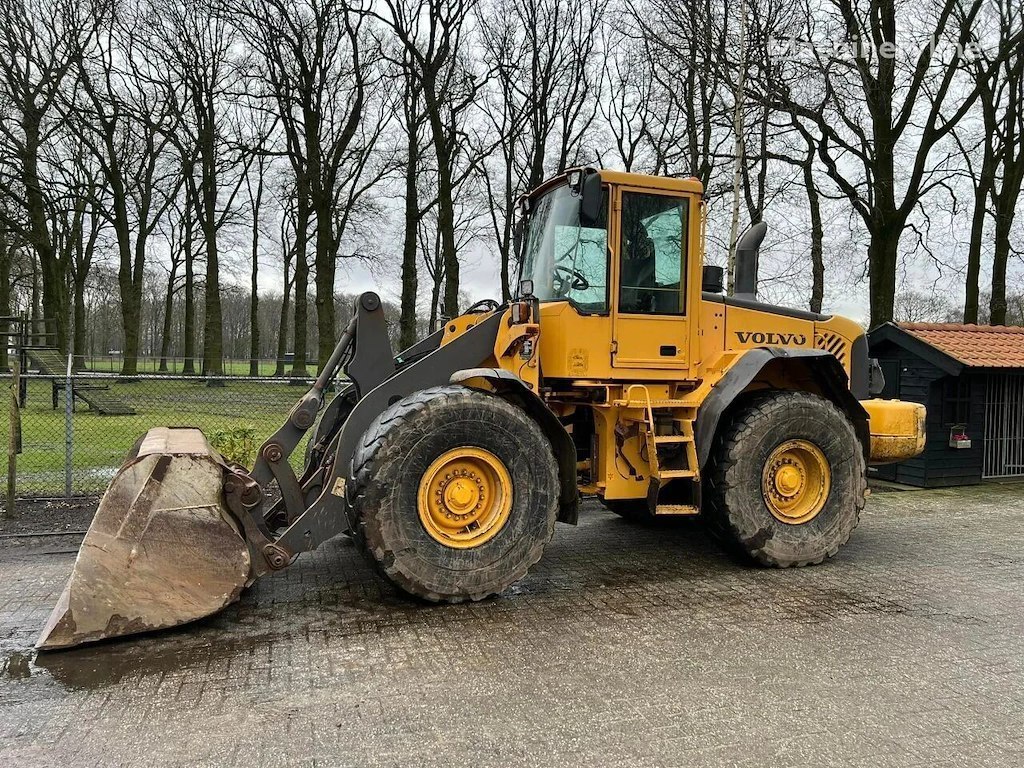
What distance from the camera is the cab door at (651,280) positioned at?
5.60m

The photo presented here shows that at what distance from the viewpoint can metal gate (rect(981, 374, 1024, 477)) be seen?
1080cm

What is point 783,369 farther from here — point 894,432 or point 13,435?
point 13,435

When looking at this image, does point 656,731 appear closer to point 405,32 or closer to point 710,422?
point 710,422

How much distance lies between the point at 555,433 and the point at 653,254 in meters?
1.60

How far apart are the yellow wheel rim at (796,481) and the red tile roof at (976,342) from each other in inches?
201

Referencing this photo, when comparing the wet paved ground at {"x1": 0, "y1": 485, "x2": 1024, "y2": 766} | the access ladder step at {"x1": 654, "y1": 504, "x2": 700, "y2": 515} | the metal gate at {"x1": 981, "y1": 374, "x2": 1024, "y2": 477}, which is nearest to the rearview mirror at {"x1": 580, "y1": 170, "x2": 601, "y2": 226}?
the access ladder step at {"x1": 654, "y1": 504, "x2": 700, "y2": 515}

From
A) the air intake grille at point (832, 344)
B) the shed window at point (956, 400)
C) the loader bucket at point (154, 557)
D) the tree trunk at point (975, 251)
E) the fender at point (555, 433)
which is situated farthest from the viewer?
the tree trunk at point (975, 251)

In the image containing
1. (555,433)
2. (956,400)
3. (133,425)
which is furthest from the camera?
(133,425)

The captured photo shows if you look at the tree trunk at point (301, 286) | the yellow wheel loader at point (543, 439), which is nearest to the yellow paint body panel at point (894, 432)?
the yellow wheel loader at point (543, 439)

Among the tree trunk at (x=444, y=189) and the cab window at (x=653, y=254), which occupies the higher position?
the tree trunk at (x=444, y=189)

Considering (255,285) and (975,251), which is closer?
Result: (975,251)

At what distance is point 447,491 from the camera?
4.87 metres

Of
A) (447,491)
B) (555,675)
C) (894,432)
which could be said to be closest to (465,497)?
(447,491)

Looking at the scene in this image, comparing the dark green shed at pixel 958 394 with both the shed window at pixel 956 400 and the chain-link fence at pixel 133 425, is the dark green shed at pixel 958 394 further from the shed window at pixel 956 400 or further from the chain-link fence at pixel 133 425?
the chain-link fence at pixel 133 425
